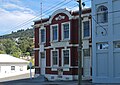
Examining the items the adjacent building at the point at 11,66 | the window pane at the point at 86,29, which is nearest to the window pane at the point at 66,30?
the window pane at the point at 86,29

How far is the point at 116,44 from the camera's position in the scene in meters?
26.0

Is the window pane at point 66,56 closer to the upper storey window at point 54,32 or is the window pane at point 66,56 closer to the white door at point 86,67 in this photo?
the upper storey window at point 54,32

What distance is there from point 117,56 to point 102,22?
3.55 metres

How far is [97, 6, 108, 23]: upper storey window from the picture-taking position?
88.6ft

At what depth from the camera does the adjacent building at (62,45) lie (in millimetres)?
31516

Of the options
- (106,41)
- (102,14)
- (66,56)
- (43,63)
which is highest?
(102,14)

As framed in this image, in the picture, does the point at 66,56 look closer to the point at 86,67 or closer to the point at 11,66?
the point at 86,67

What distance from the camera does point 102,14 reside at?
27.4 m

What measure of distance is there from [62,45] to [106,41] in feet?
27.6

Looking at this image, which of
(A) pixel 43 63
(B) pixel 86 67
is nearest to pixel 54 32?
(A) pixel 43 63

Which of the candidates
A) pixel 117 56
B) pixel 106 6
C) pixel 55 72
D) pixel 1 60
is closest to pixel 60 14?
pixel 55 72

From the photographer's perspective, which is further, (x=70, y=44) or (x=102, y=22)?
(x=70, y=44)

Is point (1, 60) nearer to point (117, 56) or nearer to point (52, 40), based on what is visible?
point (52, 40)

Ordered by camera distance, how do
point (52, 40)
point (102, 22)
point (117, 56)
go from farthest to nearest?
point (52, 40), point (102, 22), point (117, 56)
